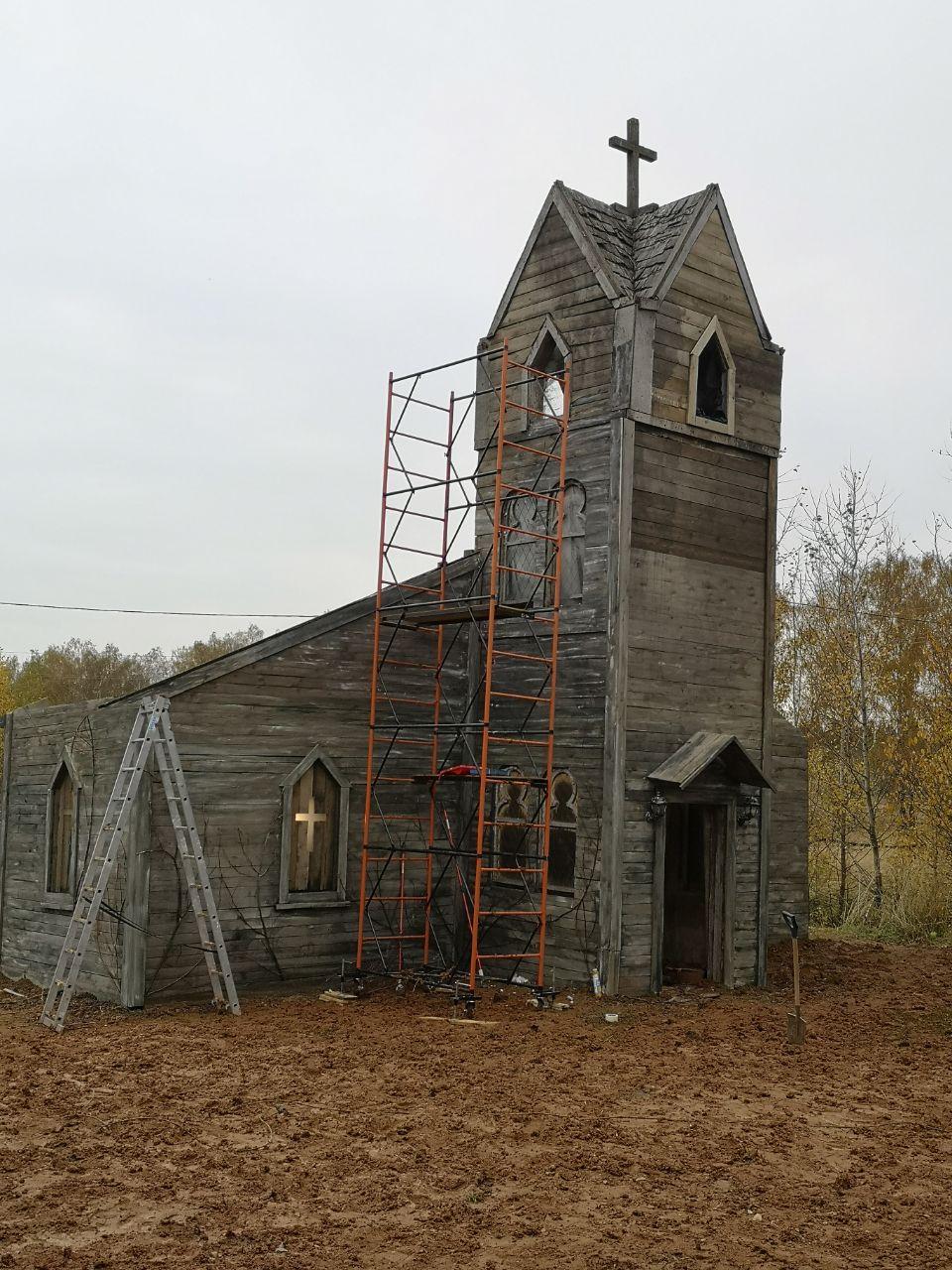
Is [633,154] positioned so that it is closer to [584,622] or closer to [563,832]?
[584,622]

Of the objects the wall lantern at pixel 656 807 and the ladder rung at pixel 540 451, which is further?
the ladder rung at pixel 540 451

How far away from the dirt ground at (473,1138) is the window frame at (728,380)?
743cm

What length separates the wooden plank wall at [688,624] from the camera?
606 inches

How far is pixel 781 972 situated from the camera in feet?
57.6

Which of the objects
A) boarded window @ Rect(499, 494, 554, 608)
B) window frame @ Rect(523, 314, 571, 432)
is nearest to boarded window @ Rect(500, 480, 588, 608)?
boarded window @ Rect(499, 494, 554, 608)

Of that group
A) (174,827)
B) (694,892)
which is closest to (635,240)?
(694,892)

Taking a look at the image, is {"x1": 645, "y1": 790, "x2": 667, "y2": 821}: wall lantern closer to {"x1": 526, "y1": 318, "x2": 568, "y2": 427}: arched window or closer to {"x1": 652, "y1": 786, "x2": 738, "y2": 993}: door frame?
{"x1": 652, "y1": 786, "x2": 738, "y2": 993}: door frame

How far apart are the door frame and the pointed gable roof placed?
6.35 metres

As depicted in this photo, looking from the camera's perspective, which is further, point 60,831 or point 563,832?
point 60,831

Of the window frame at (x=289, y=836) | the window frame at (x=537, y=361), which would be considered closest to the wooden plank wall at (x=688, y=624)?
the window frame at (x=537, y=361)

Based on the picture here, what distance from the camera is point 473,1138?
9406 millimetres

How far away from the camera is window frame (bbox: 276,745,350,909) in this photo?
→ 1514cm

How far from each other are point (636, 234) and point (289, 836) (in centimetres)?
962

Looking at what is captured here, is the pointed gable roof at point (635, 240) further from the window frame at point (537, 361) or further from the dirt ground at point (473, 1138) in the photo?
the dirt ground at point (473, 1138)
